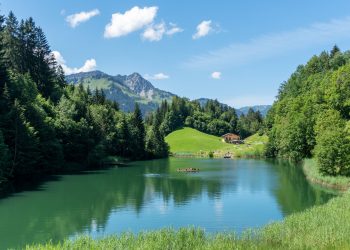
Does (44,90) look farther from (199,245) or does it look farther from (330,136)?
(199,245)

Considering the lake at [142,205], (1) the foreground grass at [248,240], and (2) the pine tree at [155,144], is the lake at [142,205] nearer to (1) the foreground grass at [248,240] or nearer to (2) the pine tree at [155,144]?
(1) the foreground grass at [248,240]

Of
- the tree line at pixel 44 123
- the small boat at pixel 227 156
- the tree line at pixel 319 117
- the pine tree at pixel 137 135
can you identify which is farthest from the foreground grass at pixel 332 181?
the small boat at pixel 227 156

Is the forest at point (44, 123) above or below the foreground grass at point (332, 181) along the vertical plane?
above

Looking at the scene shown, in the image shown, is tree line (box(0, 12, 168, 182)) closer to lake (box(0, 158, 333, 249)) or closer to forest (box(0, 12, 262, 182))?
forest (box(0, 12, 262, 182))

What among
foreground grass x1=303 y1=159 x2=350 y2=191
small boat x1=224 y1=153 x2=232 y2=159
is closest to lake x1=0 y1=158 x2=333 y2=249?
foreground grass x1=303 y1=159 x2=350 y2=191

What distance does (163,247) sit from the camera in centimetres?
2067

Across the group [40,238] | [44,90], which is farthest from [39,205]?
[44,90]

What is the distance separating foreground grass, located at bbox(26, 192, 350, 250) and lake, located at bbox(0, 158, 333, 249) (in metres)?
9.75

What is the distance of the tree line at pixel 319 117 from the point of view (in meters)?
58.3

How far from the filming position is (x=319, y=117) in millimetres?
87250

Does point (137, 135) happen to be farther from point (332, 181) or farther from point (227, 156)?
point (332, 181)

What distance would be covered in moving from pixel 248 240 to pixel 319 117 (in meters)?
70.5

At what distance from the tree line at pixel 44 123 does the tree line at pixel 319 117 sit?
146 feet

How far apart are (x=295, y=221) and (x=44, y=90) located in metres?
95.0
